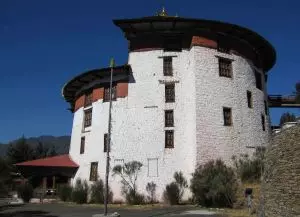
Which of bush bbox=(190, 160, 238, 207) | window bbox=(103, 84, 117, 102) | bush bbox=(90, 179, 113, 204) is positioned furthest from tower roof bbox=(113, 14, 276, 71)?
bush bbox=(90, 179, 113, 204)

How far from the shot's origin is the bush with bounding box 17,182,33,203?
3450 centimetres

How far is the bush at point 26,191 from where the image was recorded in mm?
34500

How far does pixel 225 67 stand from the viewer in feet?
108

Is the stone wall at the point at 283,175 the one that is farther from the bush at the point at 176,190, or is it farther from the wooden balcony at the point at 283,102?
the wooden balcony at the point at 283,102

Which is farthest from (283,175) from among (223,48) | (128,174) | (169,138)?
(223,48)

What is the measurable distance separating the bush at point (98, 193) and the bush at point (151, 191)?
341cm

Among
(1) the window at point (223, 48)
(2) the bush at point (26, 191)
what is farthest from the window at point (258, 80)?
(2) the bush at point (26, 191)

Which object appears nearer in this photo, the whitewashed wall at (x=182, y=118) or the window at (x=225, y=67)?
the whitewashed wall at (x=182, y=118)

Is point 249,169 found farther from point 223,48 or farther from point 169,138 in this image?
point 223,48

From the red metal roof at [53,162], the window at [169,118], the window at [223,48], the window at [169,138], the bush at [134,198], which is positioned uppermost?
the window at [223,48]

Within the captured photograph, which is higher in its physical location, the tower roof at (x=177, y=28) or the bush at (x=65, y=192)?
the tower roof at (x=177, y=28)

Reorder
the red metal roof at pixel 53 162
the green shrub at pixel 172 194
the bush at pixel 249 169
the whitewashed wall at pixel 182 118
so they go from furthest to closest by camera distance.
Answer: the red metal roof at pixel 53 162 → the whitewashed wall at pixel 182 118 → the green shrub at pixel 172 194 → the bush at pixel 249 169

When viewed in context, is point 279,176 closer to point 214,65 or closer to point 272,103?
point 214,65

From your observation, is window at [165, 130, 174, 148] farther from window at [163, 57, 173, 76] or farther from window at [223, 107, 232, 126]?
window at [163, 57, 173, 76]
